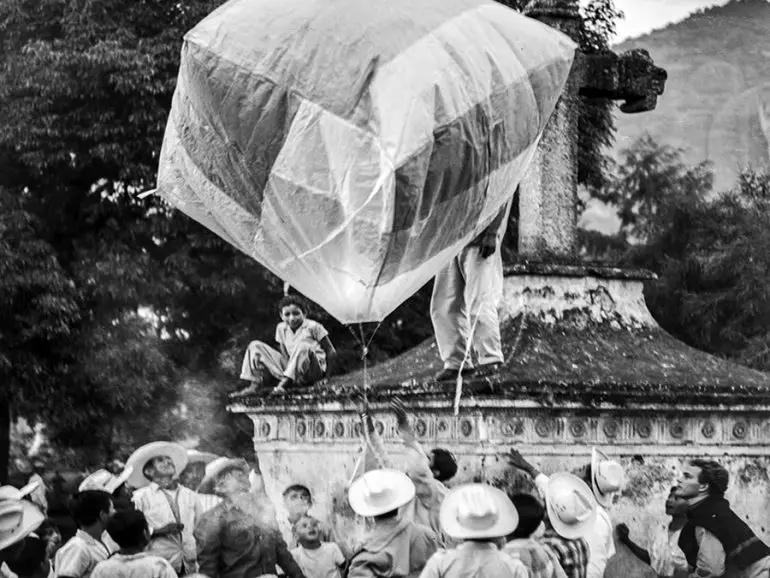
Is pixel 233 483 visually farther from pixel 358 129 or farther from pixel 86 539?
pixel 358 129

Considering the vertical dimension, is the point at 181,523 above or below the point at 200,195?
below

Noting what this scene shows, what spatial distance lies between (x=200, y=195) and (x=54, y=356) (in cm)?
1099

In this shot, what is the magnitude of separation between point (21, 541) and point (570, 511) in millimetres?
3273

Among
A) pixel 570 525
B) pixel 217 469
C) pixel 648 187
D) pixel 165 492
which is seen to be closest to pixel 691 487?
pixel 570 525

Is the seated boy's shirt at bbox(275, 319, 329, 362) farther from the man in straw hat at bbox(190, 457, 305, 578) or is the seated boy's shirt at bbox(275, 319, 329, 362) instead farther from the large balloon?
the large balloon

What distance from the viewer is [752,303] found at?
26.3m

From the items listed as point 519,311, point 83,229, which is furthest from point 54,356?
point 519,311

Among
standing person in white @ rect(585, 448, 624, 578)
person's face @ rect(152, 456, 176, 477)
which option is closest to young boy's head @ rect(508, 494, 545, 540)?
standing person in white @ rect(585, 448, 624, 578)

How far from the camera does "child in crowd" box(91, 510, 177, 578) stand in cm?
896

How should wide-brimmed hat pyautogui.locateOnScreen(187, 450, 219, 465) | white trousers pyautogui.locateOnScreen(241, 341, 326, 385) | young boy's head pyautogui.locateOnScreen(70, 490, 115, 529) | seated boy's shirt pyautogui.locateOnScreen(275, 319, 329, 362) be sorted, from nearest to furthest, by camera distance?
1. young boy's head pyautogui.locateOnScreen(70, 490, 115, 529)
2. wide-brimmed hat pyautogui.locateOnScreen(187, 450, 219, 465)
3. white trousers pyautogui.locateOnScreen(241, 341, 326, 385)
4. seated boy's shirt pyautogui.locateOnScreen(275, 319, 329, 362)

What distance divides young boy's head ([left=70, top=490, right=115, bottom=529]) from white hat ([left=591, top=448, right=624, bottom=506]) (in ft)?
9.71

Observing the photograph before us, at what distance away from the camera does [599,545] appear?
10305mm

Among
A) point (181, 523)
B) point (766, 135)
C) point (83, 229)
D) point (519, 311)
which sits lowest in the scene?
point (766, 135)

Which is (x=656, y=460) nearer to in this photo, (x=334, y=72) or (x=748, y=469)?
(x=748, y=469)
